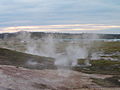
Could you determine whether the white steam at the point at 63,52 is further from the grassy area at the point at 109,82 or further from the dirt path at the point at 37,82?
the dirt path at the point at 37,82

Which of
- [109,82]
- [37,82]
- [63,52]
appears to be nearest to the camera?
[37,82]

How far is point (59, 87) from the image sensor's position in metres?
29.8

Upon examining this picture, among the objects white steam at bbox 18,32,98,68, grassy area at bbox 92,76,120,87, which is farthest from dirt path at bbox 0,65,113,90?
white steam at bbox 18,32,98,68

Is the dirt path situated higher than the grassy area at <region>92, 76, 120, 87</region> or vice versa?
the dirt path

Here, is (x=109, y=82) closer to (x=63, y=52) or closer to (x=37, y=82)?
(x=37, y=82)

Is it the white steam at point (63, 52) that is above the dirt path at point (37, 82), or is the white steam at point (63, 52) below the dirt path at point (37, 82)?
below

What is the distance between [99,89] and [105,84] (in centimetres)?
335

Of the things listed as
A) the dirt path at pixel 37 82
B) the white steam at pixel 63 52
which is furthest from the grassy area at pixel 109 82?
the white steam at pixel 63 52

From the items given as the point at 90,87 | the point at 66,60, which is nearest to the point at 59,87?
the point at 90,87

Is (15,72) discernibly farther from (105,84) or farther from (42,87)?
(105,84)

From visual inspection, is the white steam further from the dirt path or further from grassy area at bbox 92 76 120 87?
the dirt path

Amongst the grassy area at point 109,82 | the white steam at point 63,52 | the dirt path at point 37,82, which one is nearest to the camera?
the dirt path at point 37,82

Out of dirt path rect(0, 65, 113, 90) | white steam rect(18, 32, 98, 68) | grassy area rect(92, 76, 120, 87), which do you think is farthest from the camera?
white steam rect(18, 32, 98, 68)

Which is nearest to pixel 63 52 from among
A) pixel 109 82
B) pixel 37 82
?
pixel 109 82
